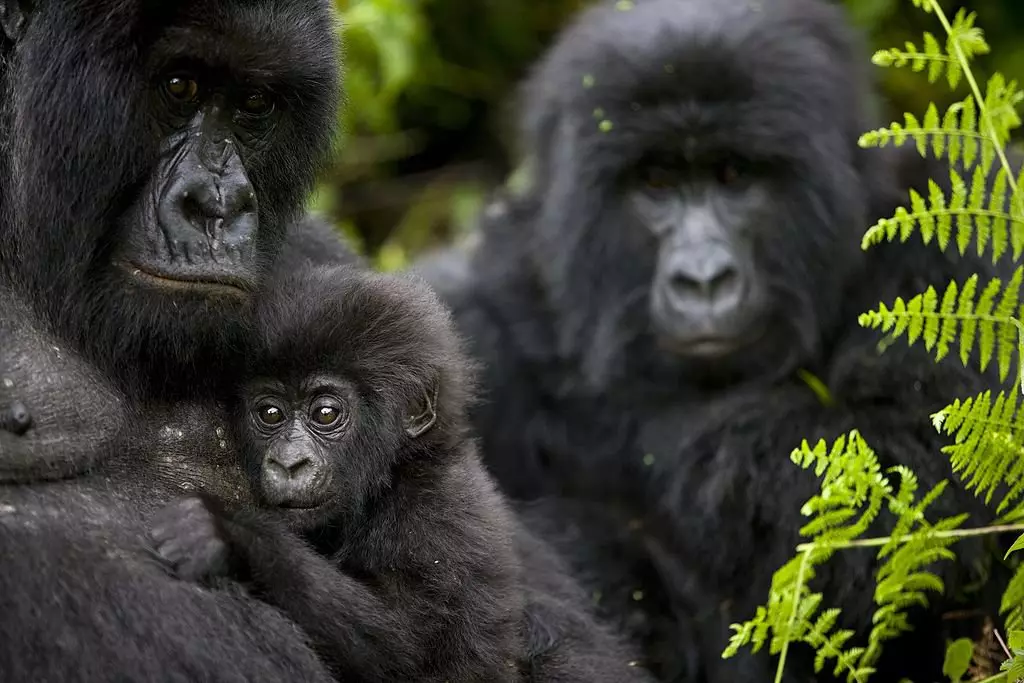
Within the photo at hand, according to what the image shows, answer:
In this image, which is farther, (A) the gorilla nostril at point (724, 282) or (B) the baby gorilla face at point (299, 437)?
(A) the gorilla nostril at point (724, 282)

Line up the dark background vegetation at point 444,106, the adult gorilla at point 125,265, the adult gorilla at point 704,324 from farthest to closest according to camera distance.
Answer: the dark background vegetation at point 444,106 < the adult gorilla at point 704,324 < the adult gorilla at point 125,265

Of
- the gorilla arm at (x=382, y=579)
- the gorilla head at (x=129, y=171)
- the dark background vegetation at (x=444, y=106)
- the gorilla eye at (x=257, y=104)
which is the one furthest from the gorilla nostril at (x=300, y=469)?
the dark background vegetation at (x=444, y=106)

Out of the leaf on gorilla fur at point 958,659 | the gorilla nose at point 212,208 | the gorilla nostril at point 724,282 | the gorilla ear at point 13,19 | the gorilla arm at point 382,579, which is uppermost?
the gorilla ear at point 13,19

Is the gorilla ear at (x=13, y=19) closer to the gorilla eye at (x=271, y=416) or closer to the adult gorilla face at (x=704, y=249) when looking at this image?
the gorilla eye at (x=271, y=416)

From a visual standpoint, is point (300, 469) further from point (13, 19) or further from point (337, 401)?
point (13, 19)

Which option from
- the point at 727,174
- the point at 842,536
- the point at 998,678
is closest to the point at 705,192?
the point at 727,174

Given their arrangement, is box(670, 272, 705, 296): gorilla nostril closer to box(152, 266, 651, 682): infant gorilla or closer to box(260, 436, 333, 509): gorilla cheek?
box(152, 266, 651, 682): infant gorilla

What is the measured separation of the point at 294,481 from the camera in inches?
119

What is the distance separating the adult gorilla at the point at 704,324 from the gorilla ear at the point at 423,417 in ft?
4.41

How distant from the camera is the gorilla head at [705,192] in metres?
4.43

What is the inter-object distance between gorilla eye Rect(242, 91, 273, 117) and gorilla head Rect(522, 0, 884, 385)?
169 cm

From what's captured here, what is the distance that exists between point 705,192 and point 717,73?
1.25 feet

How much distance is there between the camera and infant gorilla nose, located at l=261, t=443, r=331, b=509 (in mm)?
3002

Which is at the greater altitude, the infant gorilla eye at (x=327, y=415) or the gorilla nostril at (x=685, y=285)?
the gorilla nostril at (x=685, y=285)
